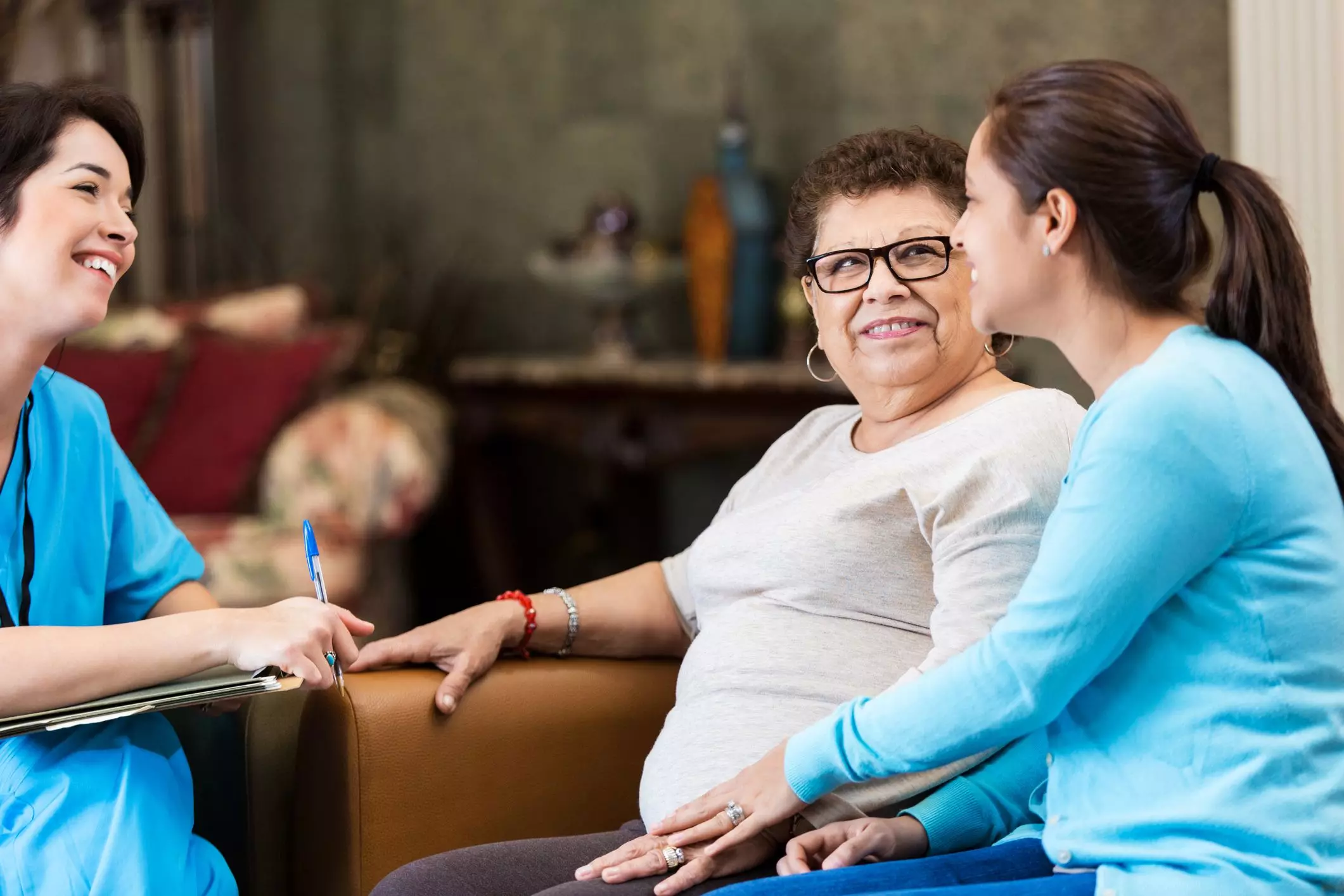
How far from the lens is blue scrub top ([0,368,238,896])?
1.38m

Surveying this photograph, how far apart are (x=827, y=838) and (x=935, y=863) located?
0.12 meters

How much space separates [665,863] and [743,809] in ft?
0.32

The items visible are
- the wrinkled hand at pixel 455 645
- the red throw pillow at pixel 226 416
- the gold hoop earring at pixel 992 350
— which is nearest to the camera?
the gold hoop earring at pixel 992 350

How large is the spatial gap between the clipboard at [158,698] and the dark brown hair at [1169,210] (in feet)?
2.69

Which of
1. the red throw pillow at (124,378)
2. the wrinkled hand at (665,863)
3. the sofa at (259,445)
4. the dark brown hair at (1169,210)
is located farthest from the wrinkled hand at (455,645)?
the red throw pillow at (124,378)

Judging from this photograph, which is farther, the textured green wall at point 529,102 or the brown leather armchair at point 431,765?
the textured green wall at point 529,102

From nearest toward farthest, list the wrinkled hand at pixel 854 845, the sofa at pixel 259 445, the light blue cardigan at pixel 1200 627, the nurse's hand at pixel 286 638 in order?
1. the light blue cardigan at pixel 1200 627
2. the wrinkled hand at pixel 854 845
3. the nurse's hand at pixel 286 638
4. the sofa at pixel 259 445

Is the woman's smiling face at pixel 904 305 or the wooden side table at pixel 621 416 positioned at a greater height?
the woman's smiling face at pixel 904 305

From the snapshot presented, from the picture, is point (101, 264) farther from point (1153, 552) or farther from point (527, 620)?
point (1153, 552)

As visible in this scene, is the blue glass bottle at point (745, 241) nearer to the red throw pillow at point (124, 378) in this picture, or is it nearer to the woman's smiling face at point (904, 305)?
the red throw pillow at point (124, 378)

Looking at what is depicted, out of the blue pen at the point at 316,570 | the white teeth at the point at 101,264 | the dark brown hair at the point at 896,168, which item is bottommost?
the blue pen at the point at 316,570

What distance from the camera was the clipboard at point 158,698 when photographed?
1.34 metres

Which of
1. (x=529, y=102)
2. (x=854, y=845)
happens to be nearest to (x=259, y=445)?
(x=529, y=102)

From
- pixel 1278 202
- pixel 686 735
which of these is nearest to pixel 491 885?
pixel 686 735
